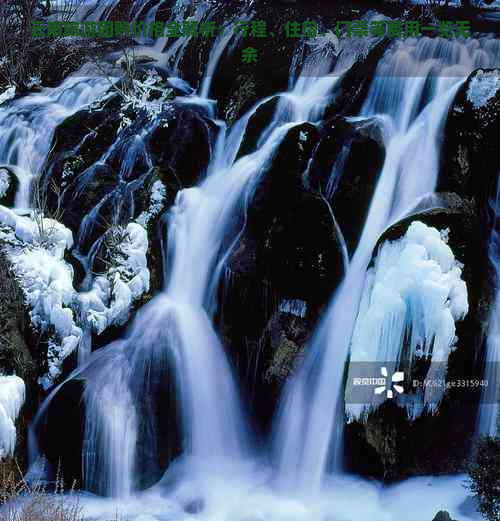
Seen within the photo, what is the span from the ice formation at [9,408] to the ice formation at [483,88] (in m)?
5.29

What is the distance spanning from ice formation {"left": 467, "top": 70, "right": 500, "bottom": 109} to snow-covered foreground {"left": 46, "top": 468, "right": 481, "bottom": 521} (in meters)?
3.75

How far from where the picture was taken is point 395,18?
31.1 feet

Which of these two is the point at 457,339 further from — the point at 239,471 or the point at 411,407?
the point at 239,471

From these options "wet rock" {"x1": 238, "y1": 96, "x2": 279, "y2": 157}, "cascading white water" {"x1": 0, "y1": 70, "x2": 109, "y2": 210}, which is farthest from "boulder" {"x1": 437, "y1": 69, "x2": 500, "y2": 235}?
"cascading white water" {"x1": 0, "y1": 70, "x2": 109, "y2": 210}

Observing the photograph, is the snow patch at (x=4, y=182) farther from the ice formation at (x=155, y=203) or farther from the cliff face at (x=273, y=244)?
the ice formation at (x=155, y=203)

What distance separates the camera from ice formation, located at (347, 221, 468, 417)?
521cm

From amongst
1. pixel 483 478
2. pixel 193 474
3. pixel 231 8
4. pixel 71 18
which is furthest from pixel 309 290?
pixel 71 18

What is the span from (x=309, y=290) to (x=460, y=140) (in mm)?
2254

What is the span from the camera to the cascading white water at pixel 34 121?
8953mm

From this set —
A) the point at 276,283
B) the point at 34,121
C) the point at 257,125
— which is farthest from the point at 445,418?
the point at 34,121

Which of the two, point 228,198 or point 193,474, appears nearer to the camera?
point 193,474

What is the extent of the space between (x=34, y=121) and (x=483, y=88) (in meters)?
6.41

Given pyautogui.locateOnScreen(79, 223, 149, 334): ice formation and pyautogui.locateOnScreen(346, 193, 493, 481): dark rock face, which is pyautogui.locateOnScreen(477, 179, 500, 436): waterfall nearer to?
pyautogui.locateOnScreen(346, 193, 493, 481): dark rock face

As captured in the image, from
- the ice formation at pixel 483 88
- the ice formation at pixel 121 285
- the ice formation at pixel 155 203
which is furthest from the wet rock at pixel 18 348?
the ice formation at pixel 483 88
